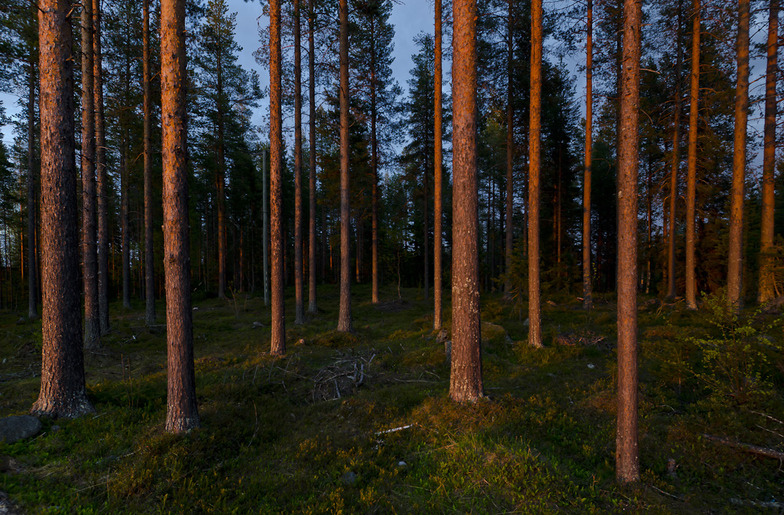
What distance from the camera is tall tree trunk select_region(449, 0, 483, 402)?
6449 mm

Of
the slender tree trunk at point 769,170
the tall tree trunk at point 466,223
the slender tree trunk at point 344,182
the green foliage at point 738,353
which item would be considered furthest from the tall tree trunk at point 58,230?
the slender tree trunk at point 769,170

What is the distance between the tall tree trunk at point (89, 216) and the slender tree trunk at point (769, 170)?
21762mm

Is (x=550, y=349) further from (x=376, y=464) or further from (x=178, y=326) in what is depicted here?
(x=178, y=326)

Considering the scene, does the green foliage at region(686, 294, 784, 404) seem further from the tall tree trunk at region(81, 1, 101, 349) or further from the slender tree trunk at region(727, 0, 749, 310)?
the tall tree trunk at region(81, 1, 101, 349)

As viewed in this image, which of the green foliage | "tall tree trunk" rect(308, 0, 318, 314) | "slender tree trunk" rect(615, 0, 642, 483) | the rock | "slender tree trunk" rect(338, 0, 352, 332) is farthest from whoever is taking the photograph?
"tall tree trunk" rect(308, 0, 318, 314)

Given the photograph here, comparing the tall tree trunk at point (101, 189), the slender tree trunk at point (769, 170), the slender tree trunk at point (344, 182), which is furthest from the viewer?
the slender tree trunk at point (344, 182)

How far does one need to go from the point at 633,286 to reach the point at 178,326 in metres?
6.77

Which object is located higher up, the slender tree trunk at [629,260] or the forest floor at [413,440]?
the slender tree trunk at [629,260]

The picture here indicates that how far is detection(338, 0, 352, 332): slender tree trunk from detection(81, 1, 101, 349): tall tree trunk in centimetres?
815

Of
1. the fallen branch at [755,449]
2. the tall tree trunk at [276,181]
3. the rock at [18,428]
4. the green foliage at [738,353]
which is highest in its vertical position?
the tall tree trunk at [276,181]

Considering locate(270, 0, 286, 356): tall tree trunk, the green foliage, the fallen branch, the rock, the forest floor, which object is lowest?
the forest floor

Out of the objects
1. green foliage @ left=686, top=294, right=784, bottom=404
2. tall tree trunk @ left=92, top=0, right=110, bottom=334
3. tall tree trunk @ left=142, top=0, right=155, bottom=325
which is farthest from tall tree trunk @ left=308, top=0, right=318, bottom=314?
green foliage @ left=686, top=294, right=784, bottom=404

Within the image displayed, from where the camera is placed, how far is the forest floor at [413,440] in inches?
161

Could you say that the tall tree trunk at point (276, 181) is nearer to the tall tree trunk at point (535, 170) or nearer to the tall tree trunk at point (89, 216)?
Result: the tall tree trunk at point (89, 216)
